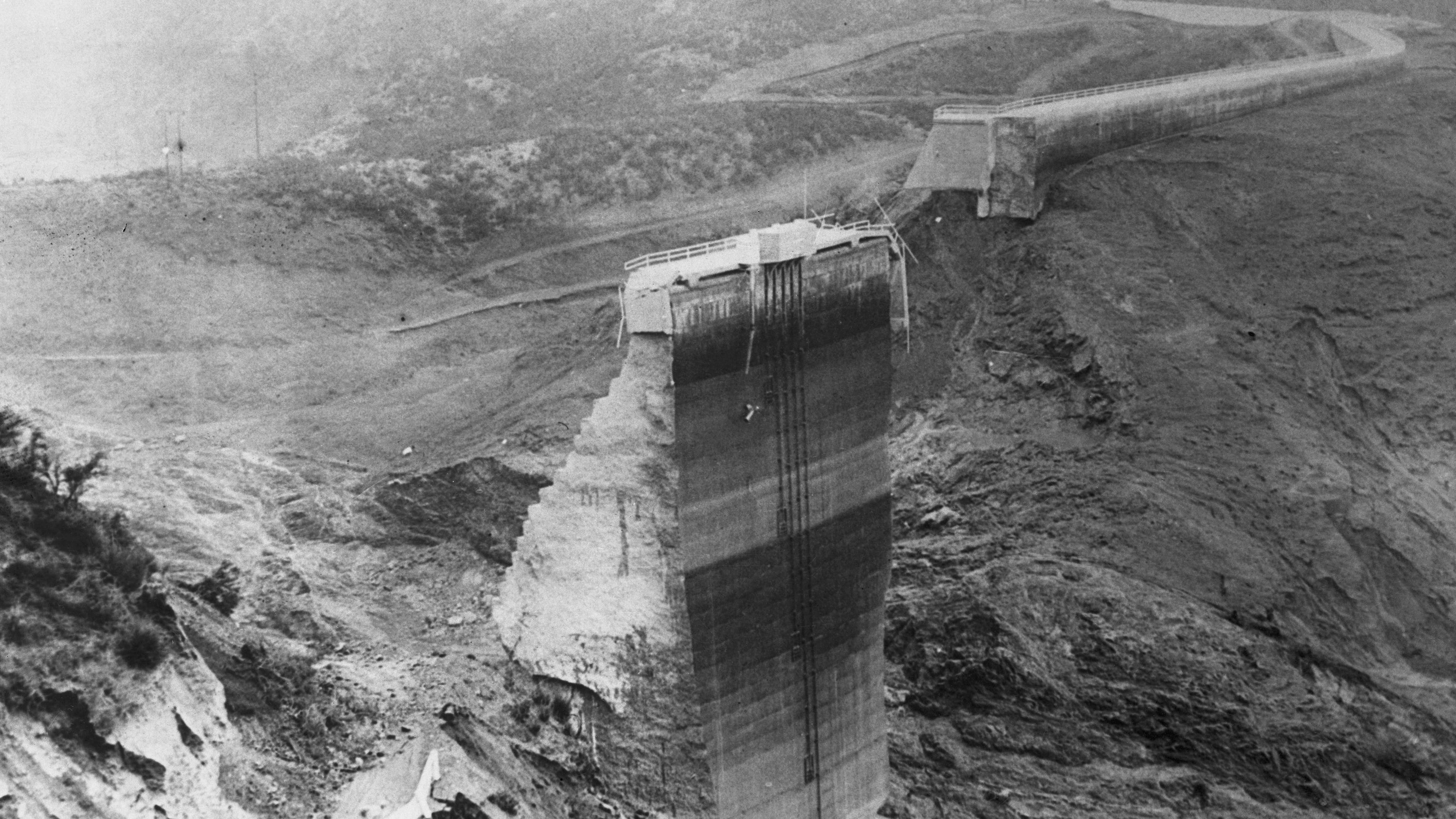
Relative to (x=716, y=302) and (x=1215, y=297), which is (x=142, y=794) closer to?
(x=716, y=302)

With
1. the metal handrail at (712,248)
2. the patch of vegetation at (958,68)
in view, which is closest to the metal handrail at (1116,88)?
the patch of vegetation at (958,68)

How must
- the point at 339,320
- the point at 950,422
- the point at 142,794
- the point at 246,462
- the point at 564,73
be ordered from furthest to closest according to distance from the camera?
the point at 564,73 < the point at 339,320 < the point at 950,422 < the point at 246,462 < the point at 142,794

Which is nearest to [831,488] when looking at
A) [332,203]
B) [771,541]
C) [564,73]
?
[771,541]

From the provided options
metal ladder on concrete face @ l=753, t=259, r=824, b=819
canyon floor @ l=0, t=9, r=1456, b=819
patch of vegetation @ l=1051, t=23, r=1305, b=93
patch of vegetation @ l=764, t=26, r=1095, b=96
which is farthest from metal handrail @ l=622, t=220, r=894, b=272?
patch of vegetation @ l=764, t=26, r=1095, b=96

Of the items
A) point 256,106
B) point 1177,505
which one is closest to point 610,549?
point 1177,505

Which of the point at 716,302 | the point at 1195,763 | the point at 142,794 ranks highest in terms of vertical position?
the point at 716,302

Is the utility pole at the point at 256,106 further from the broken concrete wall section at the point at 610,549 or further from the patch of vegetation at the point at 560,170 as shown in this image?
the broken concrete wall section at the point at 610,549
